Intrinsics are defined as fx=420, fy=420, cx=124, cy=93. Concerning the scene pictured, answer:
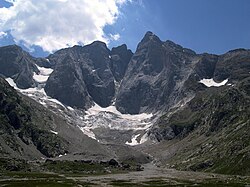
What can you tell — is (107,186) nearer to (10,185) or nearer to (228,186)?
(10,185)

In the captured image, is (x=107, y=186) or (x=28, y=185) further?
(x=107, y=186)

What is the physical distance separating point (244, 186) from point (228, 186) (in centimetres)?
748

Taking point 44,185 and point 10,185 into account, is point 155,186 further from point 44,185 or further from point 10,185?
point 10,185

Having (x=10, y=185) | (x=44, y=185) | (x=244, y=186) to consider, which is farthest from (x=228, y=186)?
(x=10, y=185)

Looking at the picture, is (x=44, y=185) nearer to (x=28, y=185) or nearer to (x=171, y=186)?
(x=28, y=185)

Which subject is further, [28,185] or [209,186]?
[209,186]

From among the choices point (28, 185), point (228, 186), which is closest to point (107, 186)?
point (28, 185)

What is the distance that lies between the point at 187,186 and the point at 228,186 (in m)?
18.4

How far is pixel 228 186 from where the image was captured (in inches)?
7470

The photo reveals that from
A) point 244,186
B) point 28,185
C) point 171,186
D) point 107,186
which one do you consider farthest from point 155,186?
point 28,185

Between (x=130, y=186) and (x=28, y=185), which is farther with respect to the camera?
(x=130, y=186)

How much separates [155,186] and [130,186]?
41.7 feet

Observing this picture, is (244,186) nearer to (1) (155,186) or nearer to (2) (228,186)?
(2) (228,186)

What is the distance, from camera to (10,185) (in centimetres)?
17700
